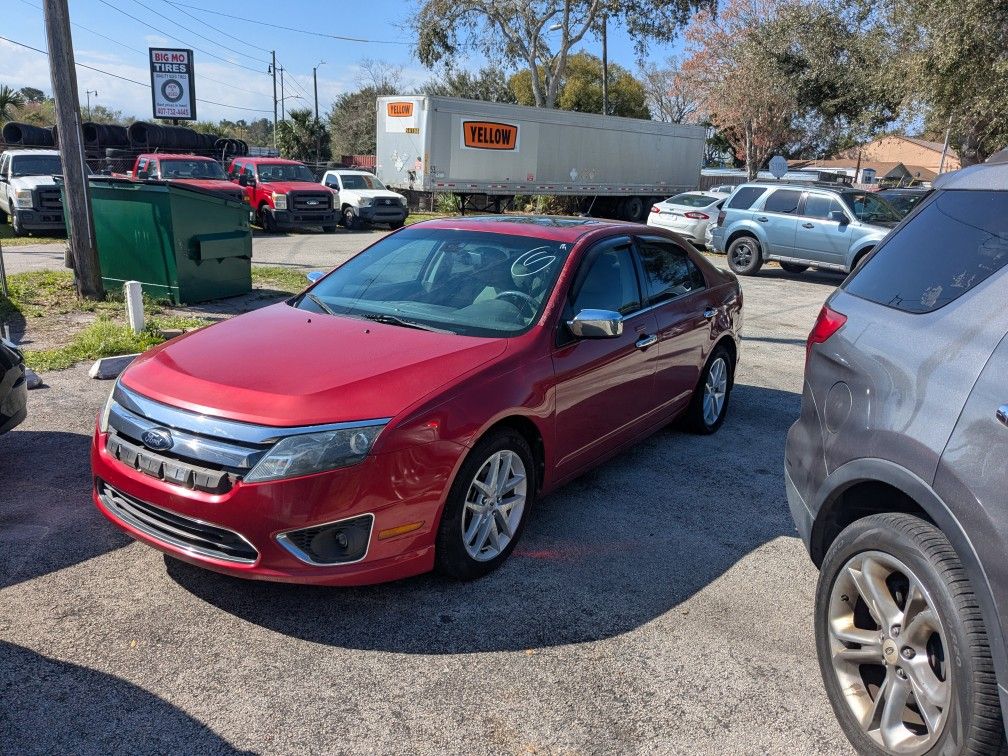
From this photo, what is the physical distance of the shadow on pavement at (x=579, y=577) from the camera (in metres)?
3.39

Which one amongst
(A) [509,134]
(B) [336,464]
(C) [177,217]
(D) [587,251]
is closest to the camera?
(B) [336,464]

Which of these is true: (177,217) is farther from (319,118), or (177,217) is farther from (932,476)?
(319,118)

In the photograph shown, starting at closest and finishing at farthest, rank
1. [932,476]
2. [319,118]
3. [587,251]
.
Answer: [932,476] < [587,251] < [319,118]

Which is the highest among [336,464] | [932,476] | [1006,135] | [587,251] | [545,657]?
[1006,135]

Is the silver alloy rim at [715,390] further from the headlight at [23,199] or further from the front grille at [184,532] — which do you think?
the headlight at [23,199]

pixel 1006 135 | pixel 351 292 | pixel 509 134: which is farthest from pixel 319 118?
pixel 351 292

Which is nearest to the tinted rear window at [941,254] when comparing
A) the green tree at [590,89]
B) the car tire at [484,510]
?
the car tire at [484,510]

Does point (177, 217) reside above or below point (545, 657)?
above

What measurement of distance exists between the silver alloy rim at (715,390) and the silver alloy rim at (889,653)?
3.33m

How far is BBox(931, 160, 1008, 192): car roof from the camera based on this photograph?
2721mm

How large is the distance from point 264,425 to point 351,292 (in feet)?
5.46

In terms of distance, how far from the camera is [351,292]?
4.69m

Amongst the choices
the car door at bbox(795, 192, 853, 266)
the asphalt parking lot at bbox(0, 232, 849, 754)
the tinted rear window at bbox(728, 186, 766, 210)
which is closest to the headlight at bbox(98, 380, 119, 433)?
the asphalt parking lot at bbox(0, 232, 849, 754)

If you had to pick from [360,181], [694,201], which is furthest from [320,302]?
[360,181]
